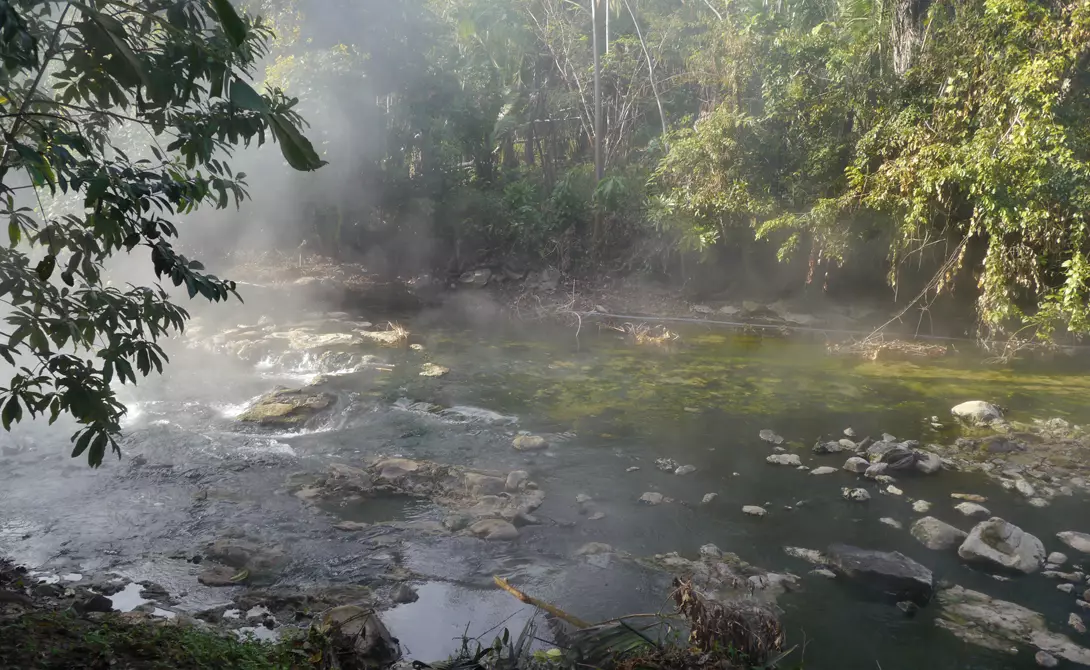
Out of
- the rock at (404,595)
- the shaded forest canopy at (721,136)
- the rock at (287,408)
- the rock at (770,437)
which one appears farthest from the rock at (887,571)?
the rock at (287,408)

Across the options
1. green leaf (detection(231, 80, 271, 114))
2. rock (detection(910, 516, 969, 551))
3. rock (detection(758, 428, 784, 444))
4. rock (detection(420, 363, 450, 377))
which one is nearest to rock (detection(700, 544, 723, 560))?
rock (detection(910, 516, 969, 551))

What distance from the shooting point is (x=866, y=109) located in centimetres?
1159

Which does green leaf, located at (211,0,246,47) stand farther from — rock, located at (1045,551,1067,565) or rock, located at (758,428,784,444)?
rock, located at (758,428,784,444)

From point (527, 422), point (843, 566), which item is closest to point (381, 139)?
point (527, 422)

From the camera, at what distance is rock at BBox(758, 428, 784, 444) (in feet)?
25.8

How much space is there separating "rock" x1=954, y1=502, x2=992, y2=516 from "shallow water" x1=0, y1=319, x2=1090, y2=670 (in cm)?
15

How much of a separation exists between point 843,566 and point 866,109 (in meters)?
8.82

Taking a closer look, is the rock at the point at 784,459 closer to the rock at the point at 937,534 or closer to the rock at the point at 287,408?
the rock at the point at 937,534

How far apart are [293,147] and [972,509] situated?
6.03 m

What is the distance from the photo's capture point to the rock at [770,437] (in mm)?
7859

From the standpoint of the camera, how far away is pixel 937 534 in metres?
5.58

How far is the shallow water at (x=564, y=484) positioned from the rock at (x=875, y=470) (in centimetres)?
32


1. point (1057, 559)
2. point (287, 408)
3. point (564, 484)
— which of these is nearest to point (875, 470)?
point (1057, 559)

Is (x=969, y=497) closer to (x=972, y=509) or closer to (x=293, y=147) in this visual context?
(x=972, y=509)
